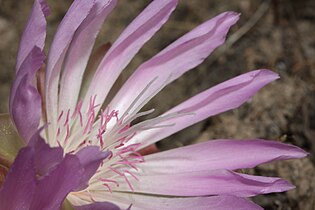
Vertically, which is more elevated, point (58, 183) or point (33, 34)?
point (33, 34)

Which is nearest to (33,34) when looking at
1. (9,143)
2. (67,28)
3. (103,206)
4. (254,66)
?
(67,28)

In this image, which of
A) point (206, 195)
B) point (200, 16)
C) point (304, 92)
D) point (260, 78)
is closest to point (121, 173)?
point (206, 195)

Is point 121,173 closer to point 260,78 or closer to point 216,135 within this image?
point 260,78

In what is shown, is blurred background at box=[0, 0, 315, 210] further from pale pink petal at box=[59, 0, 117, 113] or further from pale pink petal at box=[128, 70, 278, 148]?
pale pink petal at box=[59, 0, 117, 113]

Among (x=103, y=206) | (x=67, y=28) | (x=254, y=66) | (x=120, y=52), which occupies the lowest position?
(x=254, y=66)

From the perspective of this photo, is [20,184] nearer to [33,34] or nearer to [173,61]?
[33,34]

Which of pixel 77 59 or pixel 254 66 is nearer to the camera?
pixel 77 59

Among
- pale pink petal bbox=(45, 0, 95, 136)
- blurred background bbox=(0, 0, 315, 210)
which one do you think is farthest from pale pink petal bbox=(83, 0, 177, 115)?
blurred background bbox=(0, 0, 315, 210)
